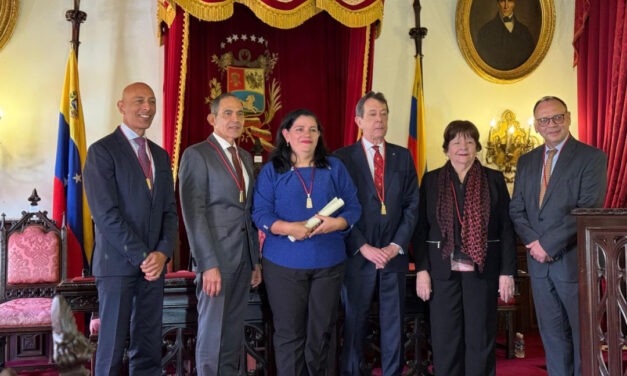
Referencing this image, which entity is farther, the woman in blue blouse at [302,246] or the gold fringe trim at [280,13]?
the gold fringe trim at [280,13]

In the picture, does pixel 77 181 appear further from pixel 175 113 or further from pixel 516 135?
pixel 516 135

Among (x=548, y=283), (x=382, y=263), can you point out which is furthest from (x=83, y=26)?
(x=548, y=283)

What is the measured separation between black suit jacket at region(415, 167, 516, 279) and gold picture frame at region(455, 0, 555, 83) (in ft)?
10.2

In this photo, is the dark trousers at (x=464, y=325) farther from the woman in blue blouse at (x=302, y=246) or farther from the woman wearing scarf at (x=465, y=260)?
the woman in blue blouse at (x=302, y=246)

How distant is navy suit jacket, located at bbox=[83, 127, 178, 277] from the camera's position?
8.41 feet

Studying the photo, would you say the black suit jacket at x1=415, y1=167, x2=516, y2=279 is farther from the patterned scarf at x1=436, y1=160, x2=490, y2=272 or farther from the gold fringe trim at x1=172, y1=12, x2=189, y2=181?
the gold fringe trim at x1=172, y1=12, x2=189, y2=181

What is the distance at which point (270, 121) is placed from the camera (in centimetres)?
511

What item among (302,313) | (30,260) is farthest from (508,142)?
(30,260)

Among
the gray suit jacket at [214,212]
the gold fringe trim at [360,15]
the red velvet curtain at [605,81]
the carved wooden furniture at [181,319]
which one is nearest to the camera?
the gray suit jacket at [214,212]

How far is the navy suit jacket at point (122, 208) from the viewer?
2564mm

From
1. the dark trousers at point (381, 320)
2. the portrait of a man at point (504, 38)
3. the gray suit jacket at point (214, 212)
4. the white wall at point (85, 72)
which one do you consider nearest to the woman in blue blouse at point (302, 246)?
the gray suit jacket at point (214, 212)

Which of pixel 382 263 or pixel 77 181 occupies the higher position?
pixel 77 181

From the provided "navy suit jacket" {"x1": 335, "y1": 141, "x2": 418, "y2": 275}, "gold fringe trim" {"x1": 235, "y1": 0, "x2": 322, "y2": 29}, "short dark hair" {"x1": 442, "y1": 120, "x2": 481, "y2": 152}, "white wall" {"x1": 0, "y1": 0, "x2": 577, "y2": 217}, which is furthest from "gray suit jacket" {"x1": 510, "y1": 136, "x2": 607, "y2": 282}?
"white wall" {"x1": 0, "y1": 0, "x2": 577, "y2": 217}

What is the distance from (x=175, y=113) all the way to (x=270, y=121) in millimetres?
972
